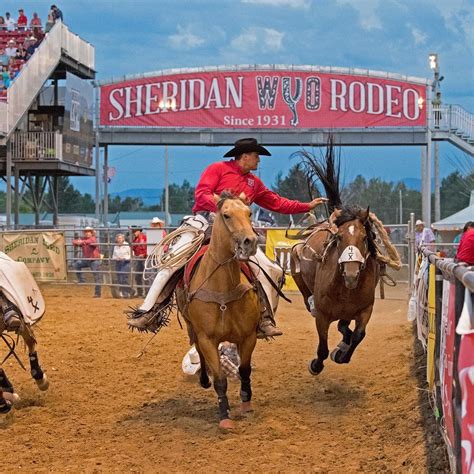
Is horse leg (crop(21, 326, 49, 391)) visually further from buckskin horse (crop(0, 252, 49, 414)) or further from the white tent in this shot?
the white tent

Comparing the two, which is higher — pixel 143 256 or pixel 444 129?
pixel 444 129

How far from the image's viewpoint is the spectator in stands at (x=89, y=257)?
17.8 meters

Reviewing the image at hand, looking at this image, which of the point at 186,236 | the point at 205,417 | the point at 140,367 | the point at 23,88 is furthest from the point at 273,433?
the point at 23,88

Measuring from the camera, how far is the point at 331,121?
30.6m

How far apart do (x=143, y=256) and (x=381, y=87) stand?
659 inches

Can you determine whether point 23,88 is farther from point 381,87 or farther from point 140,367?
point 140,367

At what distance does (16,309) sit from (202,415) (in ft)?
6.02

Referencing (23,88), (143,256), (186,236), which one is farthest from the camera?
(23,88)

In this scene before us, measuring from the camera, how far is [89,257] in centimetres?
1830

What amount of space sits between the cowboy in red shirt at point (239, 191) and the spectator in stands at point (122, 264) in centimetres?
1059

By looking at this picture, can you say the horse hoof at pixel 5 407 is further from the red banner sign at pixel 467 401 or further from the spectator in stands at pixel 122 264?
the spectator in stands at pixel 122 264

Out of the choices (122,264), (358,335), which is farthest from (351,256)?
(122,264)

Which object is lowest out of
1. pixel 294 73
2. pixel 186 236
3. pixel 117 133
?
pixel 186 236

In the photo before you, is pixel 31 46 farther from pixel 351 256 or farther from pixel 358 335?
pixel 351 256
